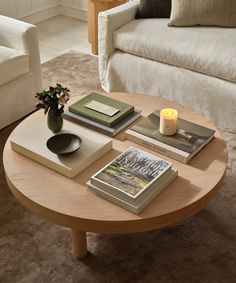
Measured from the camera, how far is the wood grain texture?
144 centimetres

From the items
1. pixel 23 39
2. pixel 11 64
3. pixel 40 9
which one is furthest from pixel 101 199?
pixel 40 9

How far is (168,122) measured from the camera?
1765 millimetres

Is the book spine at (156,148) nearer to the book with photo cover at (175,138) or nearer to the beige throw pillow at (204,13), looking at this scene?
the book with photo cover at (175,138)

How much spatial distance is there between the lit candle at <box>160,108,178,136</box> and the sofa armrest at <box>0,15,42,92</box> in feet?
3.87

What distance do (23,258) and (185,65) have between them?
148 centimetres

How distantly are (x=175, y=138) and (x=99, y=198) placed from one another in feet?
1.47

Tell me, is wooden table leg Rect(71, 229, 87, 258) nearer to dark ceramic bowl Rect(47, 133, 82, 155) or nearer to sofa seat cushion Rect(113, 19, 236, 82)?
dark ceramic bowl Rect(47, 133, 82, 155)

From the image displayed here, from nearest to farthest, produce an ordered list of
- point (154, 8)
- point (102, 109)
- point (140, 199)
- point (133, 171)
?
point (140, 199) < point (133, 171) < point (102, 109) < point (154, 8)

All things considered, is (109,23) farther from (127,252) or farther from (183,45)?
(127,252)

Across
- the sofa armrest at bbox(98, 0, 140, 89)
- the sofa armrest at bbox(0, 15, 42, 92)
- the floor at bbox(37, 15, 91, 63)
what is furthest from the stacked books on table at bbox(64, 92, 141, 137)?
the floor at bbox(37, 15, 91, 63)

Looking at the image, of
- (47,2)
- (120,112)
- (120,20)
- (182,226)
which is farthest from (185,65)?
(47,2)

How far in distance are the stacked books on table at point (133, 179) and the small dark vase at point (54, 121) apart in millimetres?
295

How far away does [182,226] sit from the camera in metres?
1.95

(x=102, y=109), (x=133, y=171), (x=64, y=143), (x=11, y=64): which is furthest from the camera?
(x=11, y=64)
